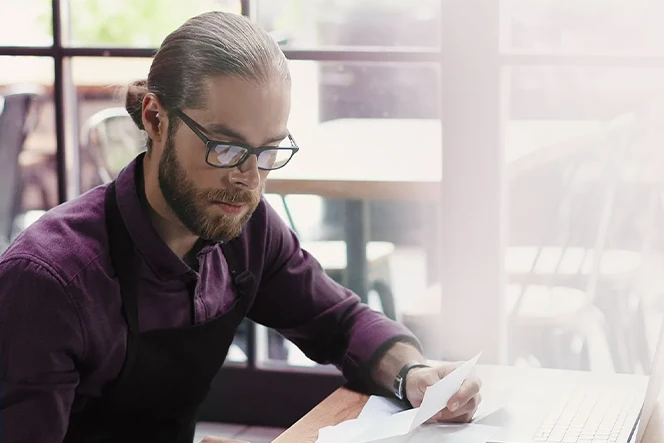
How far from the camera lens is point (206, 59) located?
1.61 metres

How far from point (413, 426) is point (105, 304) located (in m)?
0.48

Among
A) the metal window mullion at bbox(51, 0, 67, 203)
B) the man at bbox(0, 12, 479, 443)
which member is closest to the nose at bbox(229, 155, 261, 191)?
the man at bbox(0, 12, 479, 443)

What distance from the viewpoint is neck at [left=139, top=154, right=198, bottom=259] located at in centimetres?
167

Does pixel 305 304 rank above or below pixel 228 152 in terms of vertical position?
below

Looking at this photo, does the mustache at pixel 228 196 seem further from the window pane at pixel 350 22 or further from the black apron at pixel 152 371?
the window pane at pixel 350 22

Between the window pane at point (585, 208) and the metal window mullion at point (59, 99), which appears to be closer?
the window pane at point (585, 208)

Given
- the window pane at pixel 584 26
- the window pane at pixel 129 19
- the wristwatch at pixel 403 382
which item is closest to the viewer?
the wristwatch at pixel 403 382

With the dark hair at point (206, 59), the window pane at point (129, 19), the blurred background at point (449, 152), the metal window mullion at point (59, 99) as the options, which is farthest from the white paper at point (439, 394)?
the metal window mullion at point (59, 99)

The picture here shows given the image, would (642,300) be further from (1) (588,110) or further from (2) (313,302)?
(2) (313,302)

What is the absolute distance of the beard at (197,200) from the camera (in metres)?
1.62

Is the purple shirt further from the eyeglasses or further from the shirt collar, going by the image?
the eyeglasses

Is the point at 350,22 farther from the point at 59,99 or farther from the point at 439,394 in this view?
the point at 439,394

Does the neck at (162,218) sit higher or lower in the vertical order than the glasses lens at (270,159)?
lower

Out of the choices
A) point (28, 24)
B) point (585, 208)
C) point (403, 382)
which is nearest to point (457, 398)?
point (403, 382)
